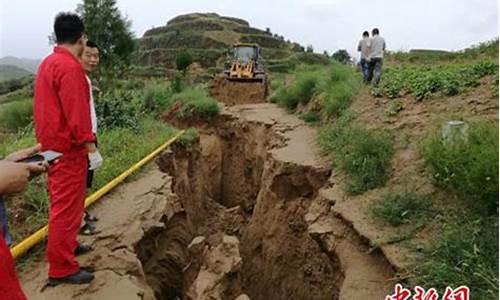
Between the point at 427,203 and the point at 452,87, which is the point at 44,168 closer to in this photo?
the point at 427,203

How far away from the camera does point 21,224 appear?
15.3 feet

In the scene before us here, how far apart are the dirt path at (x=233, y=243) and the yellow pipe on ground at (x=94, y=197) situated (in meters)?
0.13

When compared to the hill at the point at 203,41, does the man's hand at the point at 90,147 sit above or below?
below

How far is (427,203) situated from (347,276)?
1.07 meters

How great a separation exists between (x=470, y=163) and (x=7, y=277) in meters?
3.75

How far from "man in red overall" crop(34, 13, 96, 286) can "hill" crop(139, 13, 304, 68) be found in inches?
1250

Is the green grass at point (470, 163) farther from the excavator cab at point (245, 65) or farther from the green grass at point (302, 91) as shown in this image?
the excavator cab at point (245, 65)

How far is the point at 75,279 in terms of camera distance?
3.71 meters

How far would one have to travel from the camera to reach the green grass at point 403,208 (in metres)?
4.45

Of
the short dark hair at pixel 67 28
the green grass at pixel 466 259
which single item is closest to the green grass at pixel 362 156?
the green grass at pixel 466 259

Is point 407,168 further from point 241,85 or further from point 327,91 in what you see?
point 241,85

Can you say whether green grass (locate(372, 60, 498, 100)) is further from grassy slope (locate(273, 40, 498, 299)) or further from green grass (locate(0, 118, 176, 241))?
green grass (locate(0, 118, 176, 241))

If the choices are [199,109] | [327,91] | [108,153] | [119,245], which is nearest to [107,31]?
[199,109]

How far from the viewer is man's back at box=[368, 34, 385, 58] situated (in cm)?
1052
